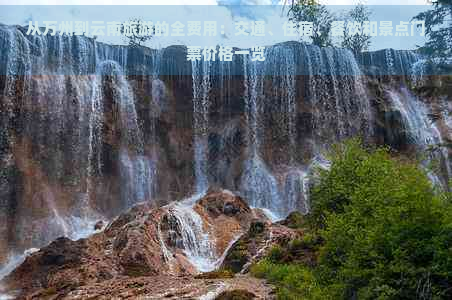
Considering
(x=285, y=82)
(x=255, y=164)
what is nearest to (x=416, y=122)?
(x=285, y=82)

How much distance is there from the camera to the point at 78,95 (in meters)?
31.3

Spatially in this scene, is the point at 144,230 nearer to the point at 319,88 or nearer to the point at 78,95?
the point at 78,95

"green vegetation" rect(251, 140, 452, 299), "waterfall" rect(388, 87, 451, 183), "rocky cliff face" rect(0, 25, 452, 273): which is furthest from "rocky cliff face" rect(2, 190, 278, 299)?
"waterfall" rect(388, 87, 451, 183)

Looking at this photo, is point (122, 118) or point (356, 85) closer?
point (122, 118)

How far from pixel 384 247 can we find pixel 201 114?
2531cm

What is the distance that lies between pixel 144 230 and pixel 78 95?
1384 cm

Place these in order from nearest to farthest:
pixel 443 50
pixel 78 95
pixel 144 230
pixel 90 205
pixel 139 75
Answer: pixel 144 230 → pixel 443 50 → pixel 90 205 → pixel 78 95 → pixel 139 75

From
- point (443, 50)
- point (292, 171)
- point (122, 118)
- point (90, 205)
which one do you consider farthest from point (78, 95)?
point (443, 50)

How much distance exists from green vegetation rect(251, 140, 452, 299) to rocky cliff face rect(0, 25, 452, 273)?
15849 millimetres

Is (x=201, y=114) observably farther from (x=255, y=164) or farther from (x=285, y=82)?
(x=285, y=82)

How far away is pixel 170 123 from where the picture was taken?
111 feet

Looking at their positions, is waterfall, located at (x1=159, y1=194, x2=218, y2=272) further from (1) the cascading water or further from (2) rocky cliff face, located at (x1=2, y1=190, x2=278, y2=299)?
(1) the cascading water

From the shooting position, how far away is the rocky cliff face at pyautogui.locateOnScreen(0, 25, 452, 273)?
2888 centimetres

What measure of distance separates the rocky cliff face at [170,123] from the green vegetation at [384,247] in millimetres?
15849
